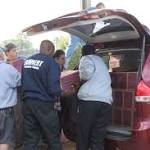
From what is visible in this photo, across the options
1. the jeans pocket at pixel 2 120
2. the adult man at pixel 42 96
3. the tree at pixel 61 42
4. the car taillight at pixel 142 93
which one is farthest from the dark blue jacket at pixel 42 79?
the tree at pixel 61 42

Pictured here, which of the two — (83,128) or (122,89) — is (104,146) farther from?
(122,89)

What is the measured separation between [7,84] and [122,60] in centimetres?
157

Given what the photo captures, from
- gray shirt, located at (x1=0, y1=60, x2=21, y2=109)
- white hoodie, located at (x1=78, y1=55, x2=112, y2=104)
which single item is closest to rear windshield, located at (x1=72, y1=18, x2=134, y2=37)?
white hoodie, located at (x1=78, y1=55, x2=112, y2=104)

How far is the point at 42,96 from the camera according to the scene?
6191 mm

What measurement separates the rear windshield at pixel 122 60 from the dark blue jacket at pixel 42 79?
0.71 m

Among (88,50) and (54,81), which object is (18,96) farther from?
(88,50)

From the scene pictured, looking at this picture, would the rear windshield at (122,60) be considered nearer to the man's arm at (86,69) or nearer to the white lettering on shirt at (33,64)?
the man's arm at (86,69)

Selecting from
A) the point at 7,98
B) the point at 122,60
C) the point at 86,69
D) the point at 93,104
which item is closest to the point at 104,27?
the point at 122,60

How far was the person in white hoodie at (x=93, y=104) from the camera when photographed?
5.85 m

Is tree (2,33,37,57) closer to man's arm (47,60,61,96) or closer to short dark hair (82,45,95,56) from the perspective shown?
short dark hair (82,45,95,56)

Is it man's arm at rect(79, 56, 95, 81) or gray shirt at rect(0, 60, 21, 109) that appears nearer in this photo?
man's arm at rect(79, 56, 95, 81)

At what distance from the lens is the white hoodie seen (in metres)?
5.85

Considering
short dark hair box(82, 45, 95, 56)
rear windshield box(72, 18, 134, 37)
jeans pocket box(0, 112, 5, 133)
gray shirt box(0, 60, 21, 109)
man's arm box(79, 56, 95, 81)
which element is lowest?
jeans pocket box(0, 112, 5, 133)

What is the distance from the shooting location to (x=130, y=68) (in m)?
6.04
